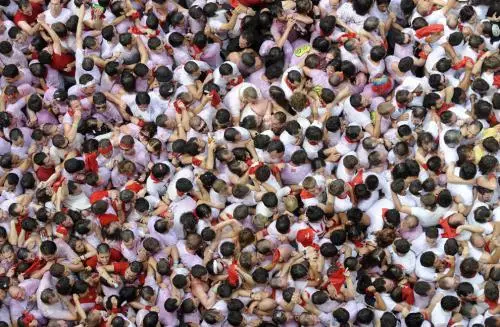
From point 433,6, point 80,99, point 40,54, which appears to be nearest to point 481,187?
point 433,6

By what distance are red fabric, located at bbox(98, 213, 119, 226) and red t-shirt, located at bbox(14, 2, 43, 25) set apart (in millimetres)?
3100

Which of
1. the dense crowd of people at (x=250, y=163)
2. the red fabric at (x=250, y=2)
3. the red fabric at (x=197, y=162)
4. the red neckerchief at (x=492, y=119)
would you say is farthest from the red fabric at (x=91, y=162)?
the red neckerchief at (x=492, y=119)

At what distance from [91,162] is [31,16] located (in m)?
2.45

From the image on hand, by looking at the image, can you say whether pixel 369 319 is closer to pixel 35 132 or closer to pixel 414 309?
pixel 414 309

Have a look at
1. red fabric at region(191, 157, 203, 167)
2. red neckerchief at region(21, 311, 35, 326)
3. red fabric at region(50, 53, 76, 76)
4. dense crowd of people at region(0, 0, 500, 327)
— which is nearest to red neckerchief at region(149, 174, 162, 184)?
dense crowd of people at region(0, 0, 500, 327)

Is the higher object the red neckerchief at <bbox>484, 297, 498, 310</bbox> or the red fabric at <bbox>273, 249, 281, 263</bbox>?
the red neckerchief at <bbox>484, 297, 498, 310</bbox>

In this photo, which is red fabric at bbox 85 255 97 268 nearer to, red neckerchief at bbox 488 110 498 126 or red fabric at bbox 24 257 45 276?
red fabric at bbox 24 257 45 276

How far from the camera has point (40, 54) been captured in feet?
36.0

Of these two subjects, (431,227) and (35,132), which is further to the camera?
(35,132)

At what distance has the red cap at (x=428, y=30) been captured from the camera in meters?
10.5

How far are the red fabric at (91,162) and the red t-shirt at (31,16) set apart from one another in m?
2.30

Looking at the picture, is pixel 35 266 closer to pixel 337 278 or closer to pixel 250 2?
pixel 337 278

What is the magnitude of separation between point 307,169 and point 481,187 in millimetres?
1957

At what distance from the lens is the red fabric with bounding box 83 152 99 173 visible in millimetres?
10172
